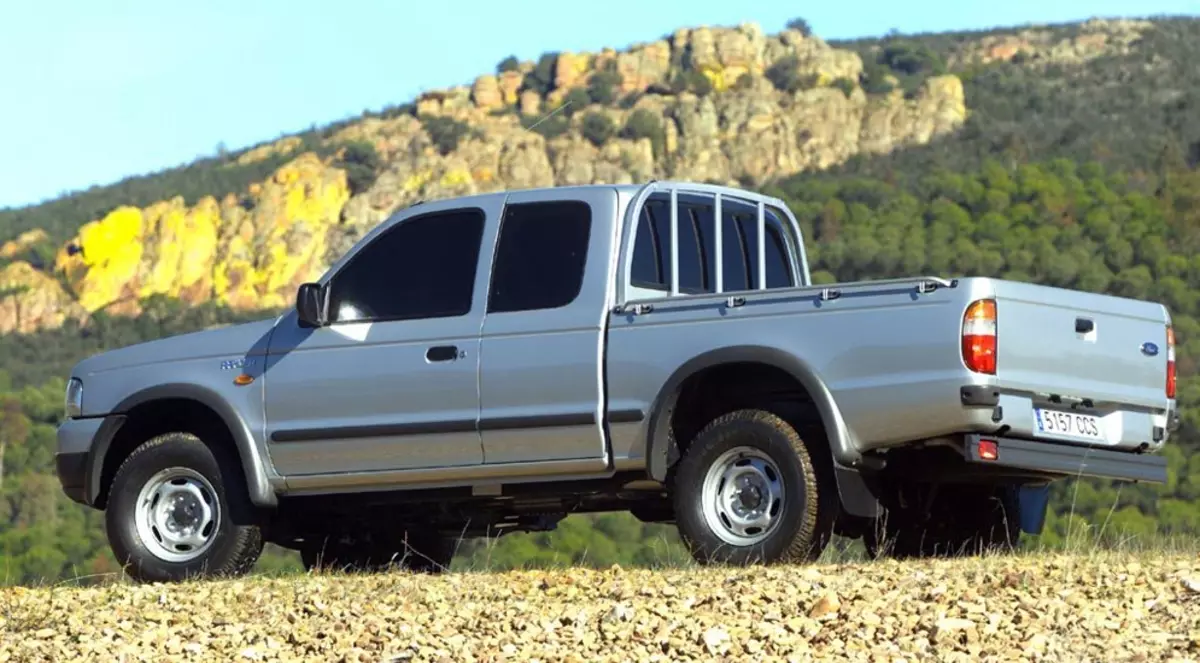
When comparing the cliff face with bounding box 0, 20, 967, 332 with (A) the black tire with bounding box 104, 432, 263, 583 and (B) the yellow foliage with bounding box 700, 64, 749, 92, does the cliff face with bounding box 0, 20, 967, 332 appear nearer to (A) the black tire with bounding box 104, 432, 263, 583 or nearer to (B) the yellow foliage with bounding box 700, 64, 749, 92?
(B) the yellow foliage with bounding box 700, 64, 749, 92

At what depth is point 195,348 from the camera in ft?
33.8

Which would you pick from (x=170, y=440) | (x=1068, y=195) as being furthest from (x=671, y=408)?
(x=1068, y=195)

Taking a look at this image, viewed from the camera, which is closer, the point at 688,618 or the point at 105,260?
the point at 688,618

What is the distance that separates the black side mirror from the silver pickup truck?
1cm

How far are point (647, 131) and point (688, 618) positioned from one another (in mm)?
88461

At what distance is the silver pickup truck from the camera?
8492 mm

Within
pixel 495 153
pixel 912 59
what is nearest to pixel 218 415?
pixel 495 153

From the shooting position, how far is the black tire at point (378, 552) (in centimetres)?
1082

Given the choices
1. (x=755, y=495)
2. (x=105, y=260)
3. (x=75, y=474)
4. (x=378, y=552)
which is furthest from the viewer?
(x=105, y=260)

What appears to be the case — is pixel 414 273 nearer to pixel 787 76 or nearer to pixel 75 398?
pixel 75 398

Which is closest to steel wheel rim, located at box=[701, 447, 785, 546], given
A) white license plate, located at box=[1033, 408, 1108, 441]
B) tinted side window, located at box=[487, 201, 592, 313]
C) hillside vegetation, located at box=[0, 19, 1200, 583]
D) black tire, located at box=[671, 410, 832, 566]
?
black tire, located at box=[671, 410, 832, 566]

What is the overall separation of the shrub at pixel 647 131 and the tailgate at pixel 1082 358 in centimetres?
8551

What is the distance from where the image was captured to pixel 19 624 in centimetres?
800

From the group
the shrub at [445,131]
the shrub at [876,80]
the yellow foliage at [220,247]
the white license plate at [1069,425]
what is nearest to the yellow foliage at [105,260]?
the yellow foliage at [220,247]
